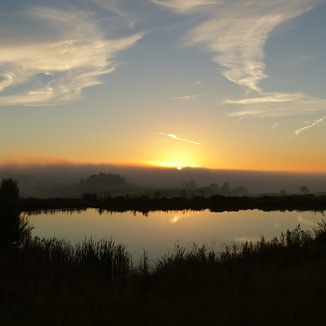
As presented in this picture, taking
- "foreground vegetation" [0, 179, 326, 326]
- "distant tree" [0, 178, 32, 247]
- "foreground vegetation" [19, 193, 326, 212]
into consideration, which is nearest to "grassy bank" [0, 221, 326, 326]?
"foreground vegetation" [0, 179, 326, 326]

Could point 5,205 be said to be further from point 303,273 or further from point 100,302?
point 303,273

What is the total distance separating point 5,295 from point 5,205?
6.42m

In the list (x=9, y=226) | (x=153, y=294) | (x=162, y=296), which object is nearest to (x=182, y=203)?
(x=9, y=226)

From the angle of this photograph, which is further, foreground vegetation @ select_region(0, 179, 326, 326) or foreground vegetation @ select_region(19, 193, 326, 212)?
foreground vegetation @ select_region(19, 193, 326, 212)

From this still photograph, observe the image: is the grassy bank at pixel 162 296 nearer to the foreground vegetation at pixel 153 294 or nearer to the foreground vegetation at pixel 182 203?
the foreground vegetation at pixel 153 294

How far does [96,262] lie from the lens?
32.3 ft

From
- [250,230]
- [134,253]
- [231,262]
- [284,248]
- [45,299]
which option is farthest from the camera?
[250,230]

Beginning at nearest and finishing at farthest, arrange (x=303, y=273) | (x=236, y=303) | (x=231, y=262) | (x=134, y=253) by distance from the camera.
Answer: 1. (x=236, y=303)
2. (x=303, y=273)
3. (x=231, y=262)
4. (x=134, y=253)

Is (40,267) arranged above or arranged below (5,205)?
below

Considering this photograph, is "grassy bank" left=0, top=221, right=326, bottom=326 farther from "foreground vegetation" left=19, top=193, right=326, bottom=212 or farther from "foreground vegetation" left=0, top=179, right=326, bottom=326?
"foreground vegetation" left=19, top=193, right=326, bottom=212

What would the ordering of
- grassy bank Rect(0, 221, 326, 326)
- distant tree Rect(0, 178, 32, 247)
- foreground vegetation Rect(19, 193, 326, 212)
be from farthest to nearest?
foreground vegetation Rect(19, 193, 326, 212) → distant tree Rect(0, 178, 32, 247) → grassy bank Rect(0, 221, 326, 326)

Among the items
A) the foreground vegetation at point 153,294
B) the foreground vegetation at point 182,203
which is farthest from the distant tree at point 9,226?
the foreground vegetation at point 182,203

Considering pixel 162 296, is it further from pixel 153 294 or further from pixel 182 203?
pixel 182 203

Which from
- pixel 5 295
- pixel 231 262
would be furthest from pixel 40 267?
pixel 231 262
